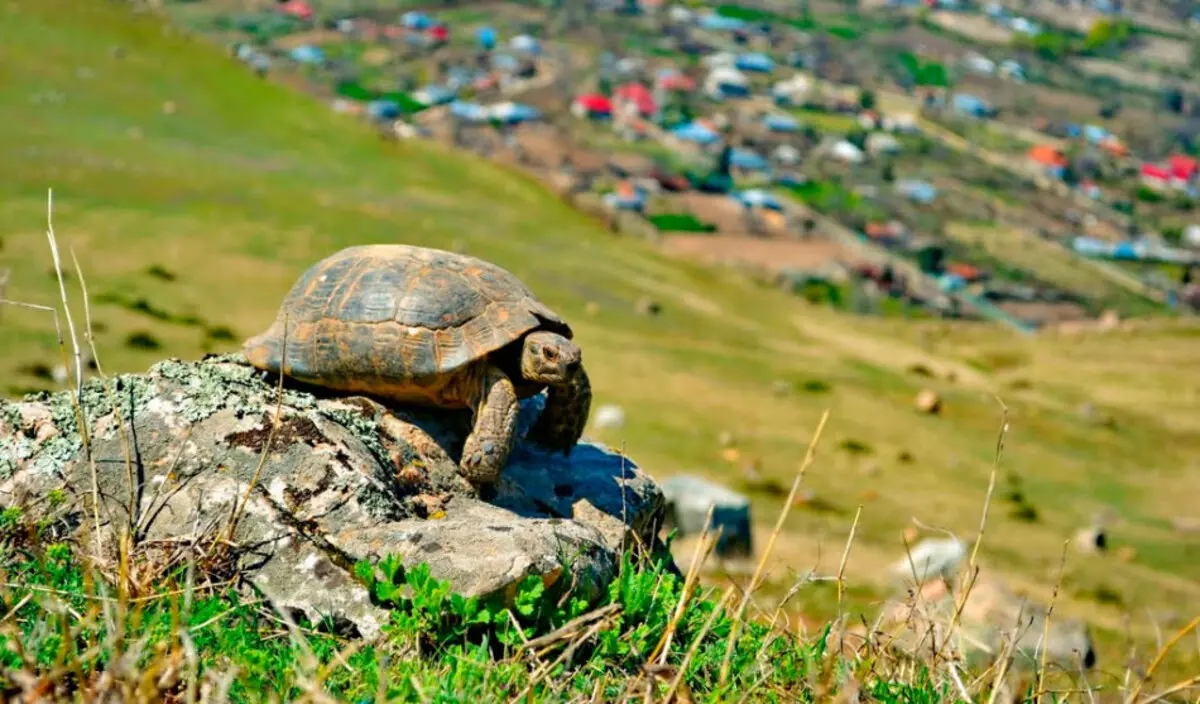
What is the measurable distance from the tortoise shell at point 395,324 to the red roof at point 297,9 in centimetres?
10515

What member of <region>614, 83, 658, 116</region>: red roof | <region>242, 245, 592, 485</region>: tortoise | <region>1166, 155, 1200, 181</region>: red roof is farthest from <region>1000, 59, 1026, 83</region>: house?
<region>242, 245, 592, 485</region>: tortoise

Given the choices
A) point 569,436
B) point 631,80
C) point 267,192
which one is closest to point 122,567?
point 569,436

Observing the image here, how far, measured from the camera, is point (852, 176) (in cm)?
9469

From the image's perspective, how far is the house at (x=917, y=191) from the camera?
9187 cm

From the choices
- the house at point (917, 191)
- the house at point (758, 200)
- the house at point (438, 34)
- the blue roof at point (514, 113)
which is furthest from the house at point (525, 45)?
the house at point (758, 200)

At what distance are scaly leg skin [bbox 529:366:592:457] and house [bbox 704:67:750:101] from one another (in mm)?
110423

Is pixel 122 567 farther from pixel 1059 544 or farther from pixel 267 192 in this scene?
pixel 267 192

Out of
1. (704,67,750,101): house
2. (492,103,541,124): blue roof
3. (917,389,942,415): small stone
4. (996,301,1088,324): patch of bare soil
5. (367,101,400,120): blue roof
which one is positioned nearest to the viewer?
(917,389,942,415): small stone

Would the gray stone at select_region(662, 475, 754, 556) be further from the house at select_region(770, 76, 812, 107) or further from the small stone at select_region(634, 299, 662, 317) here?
the house at select_region(770, 76, 812, 107)

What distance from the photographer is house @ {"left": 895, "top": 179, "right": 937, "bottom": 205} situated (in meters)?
91.9

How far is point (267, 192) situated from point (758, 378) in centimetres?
1494

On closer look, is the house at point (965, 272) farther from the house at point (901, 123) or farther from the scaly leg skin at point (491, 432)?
the scaly leg skin at point (491, 432)

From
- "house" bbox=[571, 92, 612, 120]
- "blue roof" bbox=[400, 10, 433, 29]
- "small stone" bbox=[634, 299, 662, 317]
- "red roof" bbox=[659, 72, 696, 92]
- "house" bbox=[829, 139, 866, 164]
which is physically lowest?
"house" bbox=[829, 139, 866, 164]

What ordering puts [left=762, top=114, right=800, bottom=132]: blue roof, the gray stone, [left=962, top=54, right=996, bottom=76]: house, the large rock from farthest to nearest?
[left=962, top=54, right=996, bottom=76]: house < [left=762, top=114, right=800, bottom=132]: blue roof < the gray stone < the large rock
